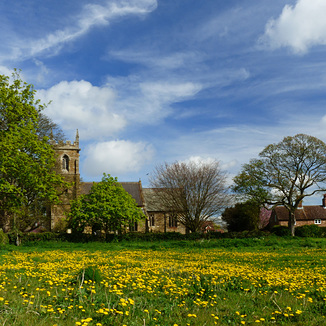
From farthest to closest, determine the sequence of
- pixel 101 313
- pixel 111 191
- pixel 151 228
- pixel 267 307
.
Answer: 1. pixel 151 228
2. pixel 111 191
3. pixel 267 307
4. pixel 101 313

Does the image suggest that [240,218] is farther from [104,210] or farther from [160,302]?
[160,302]

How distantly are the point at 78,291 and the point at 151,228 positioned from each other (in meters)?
62.8

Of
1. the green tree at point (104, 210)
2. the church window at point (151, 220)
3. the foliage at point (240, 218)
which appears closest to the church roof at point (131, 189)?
the church window at point (151, 220)

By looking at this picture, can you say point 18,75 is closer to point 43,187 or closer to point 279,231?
point 43,187

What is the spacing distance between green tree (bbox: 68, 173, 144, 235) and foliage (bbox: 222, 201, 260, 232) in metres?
27.7

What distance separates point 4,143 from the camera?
87.1 feet

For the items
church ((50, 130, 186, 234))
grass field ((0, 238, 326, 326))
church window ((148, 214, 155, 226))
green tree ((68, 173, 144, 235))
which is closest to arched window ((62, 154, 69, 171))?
church ((50, 130, 186, 234))

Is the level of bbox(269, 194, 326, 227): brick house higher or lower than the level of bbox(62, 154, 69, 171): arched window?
lower

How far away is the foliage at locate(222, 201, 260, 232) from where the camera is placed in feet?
210

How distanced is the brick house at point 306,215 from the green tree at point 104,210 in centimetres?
3729

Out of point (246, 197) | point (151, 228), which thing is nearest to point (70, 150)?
point (151, 228)

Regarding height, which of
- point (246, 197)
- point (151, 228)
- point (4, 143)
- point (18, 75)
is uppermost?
point (18, 75)

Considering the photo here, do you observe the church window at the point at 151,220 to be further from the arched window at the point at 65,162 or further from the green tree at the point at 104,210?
the green tree at the point at 104,210

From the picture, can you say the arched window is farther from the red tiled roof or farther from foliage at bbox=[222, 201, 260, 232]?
the red tiled roof
